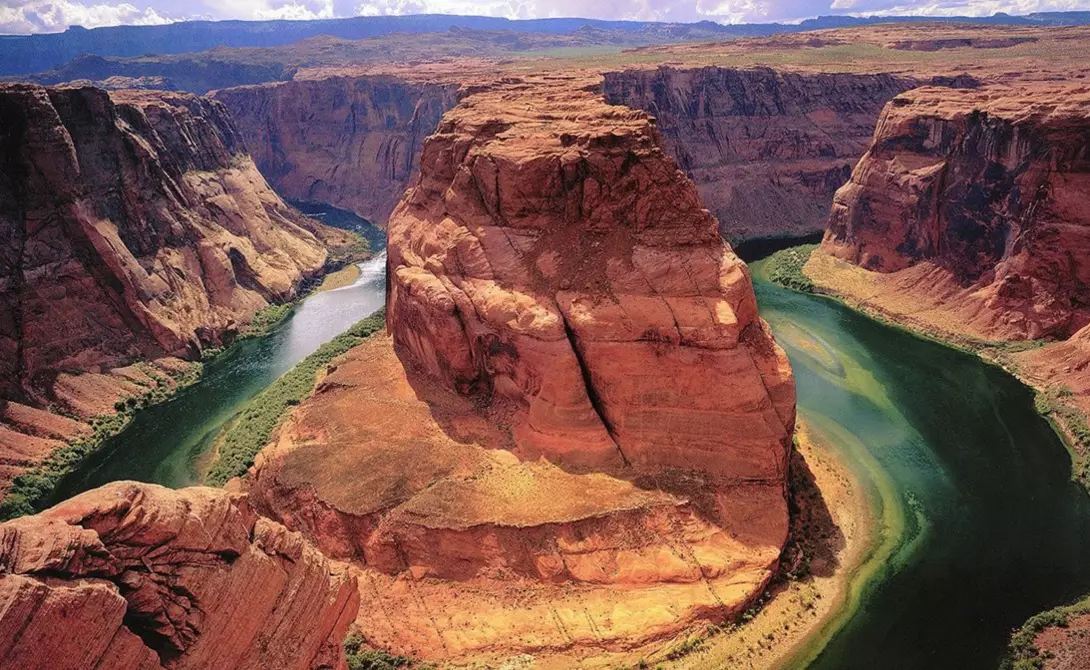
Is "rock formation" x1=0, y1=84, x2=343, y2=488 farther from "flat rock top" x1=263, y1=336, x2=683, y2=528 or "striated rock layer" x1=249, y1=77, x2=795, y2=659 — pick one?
"striated rock layer" x1=249, y1=77, x2=795, y2=659

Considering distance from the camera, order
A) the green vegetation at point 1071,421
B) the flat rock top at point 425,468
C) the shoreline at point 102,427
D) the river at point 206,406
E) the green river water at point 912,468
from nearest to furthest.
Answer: the green river water at point 912,468
the flat rock top at point 425,468
the shoreline at point 102,427
the green vegetation at point 1071,421
the river at point 206,406

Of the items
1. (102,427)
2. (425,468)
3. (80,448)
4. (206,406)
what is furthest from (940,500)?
(102,427)

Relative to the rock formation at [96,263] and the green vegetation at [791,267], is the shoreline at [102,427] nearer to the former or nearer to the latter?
the rock formation at [96,263]

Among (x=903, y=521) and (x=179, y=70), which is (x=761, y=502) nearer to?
(x=903, y=521)

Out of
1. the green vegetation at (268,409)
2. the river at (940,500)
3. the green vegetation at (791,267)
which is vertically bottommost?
the river at (940,500)

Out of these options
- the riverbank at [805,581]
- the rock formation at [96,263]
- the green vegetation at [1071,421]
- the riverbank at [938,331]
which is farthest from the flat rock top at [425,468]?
the riverbank at [938,331]

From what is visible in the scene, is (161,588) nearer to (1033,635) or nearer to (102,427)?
(1033,635)
